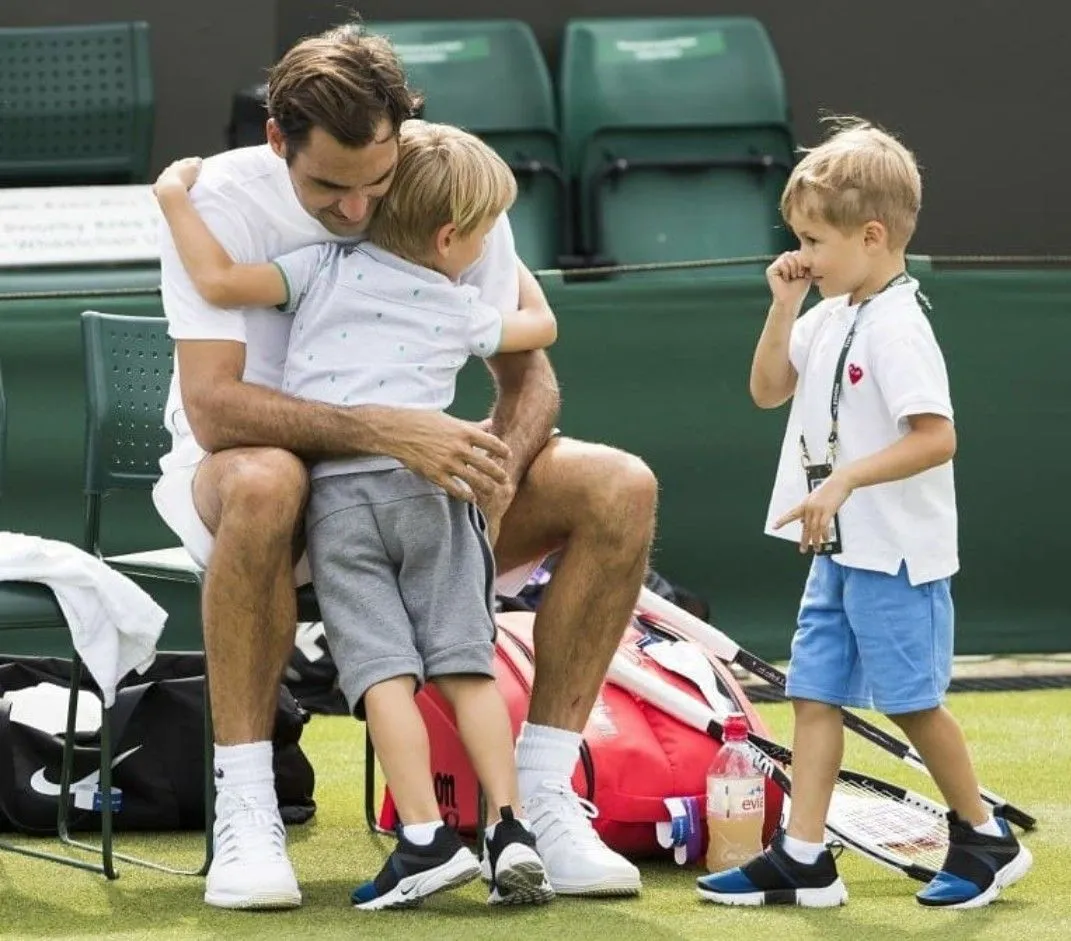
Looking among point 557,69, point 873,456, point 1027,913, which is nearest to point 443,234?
point 873,456

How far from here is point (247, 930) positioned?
128 inches

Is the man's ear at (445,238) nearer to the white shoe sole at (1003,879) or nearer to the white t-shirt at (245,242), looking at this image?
the white t-shirt at (245,242)

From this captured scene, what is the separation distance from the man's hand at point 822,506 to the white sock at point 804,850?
463 mm

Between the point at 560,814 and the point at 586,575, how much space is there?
0.38 meters

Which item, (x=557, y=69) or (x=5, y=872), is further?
(x=557, y=69)

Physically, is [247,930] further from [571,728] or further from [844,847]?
[844,847]

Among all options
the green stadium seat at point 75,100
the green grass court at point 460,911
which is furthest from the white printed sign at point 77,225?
the green grass court at point 460,911

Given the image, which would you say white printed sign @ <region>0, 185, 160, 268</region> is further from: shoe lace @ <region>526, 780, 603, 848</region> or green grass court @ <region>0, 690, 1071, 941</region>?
shoe lace @ <region>526, 780, 603, 848</region>

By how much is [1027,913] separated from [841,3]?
5080 millimetres

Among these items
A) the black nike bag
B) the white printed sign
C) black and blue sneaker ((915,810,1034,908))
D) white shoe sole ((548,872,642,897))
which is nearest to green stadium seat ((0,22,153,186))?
the white printed sign

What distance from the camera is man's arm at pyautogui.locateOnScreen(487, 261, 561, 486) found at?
12.1ft

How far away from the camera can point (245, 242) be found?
3.61m

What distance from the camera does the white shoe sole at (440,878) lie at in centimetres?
325

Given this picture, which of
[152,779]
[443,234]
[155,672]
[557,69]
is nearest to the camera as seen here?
[443,234]
